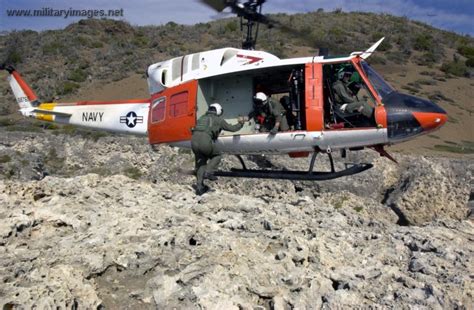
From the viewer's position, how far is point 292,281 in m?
4.69

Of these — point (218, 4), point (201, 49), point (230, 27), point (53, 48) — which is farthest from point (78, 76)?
point (218, 4)

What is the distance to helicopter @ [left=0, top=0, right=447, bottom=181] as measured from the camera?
26.0ft

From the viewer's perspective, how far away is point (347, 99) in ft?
26.8

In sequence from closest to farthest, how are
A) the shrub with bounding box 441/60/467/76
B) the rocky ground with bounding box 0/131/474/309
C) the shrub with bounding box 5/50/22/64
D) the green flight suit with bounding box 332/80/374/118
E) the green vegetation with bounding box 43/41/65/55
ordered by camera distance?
1. the rocky ground with bounding box 0/131/474/309
2. the green flight suit with bounding box 332/80/374/118
3. the shrub with bounding box 441/60/467/76
4. the shrub with bounding box 5/50/22/64
5. the green vegetation with bounding box 43/41/65/55

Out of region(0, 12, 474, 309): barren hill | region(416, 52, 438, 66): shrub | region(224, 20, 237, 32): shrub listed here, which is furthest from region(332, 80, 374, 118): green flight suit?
region(224, 20, 237, 32): shrub

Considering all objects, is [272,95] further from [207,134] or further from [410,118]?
[410,118]

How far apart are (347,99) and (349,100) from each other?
0.14 feet

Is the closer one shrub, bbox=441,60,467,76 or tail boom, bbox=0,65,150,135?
tail boom, bbox=0,65,150,135

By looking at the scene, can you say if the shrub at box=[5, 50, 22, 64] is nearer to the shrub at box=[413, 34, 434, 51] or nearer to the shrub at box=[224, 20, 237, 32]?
the shrub at box=[224, 20, 237, 32]

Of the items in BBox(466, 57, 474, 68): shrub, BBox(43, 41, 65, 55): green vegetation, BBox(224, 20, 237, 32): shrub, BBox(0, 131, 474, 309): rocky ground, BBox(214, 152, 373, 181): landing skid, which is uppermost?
BBox(224, 20, 237, 32): shrub

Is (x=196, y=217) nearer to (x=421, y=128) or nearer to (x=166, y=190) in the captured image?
(x=166, y=190)

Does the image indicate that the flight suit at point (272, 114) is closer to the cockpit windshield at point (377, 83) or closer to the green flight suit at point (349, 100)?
the green flight suit at point (349, 100)

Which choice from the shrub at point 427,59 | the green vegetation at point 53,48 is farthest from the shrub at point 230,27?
the shrub at point 427,59

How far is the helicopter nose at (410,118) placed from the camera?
7688mm
